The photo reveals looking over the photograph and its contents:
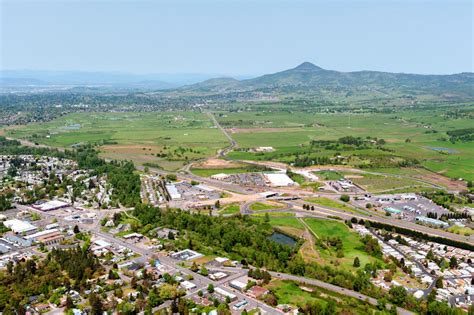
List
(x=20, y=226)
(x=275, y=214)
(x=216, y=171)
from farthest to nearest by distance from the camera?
1. (x=216, y=171)
2. (x=275, y=214)
3. (x=20, y=226)

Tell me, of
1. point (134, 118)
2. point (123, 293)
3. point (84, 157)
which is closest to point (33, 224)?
point (123, 293)

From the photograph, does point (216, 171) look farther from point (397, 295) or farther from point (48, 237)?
point (397, 295)

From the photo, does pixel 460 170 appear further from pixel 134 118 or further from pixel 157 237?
pixel 134 118

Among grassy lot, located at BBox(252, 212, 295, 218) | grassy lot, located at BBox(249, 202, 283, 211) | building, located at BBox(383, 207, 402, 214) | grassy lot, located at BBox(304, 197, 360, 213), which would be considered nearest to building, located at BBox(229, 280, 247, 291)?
grassy lot, located at BBox(252, 212, 295, 218)

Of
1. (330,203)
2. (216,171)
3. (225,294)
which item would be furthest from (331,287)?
(216,171)

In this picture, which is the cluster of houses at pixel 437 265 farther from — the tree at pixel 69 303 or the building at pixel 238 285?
the tree at pixel 69 303

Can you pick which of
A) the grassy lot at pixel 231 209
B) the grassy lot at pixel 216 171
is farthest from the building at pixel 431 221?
the grassy lot at pixel 216 171

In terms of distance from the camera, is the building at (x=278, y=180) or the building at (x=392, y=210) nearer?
the building at (x=392, y=210)
